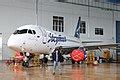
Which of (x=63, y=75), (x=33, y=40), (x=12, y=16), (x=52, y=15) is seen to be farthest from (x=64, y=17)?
(x=63, y=75)

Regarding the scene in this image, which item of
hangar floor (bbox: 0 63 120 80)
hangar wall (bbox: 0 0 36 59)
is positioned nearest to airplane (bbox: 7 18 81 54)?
hangar floor (bbox: 0 63 120 80)

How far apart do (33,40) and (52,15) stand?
52.9 feet

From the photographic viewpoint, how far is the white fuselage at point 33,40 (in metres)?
23.7

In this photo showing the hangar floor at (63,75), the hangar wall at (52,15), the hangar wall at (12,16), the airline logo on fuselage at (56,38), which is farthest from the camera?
the hangar wall at (52,15)

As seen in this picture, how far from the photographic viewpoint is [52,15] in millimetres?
40531

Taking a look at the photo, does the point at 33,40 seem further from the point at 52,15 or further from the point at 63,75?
the point at 52,15

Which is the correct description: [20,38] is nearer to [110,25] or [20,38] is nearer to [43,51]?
[43,51]

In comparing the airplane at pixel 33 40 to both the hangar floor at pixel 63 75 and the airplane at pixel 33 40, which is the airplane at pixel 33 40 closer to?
the airplane at pixel 33 40

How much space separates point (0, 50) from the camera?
3625 centimetres

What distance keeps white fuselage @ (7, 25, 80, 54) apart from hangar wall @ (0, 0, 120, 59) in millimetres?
10061

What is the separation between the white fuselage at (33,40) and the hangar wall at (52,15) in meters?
10.1

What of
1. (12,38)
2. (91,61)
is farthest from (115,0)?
(12,38)

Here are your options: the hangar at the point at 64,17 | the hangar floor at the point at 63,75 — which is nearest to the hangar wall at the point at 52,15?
the hangar at the point at 64,17

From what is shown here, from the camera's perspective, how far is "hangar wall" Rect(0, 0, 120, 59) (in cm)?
3634
